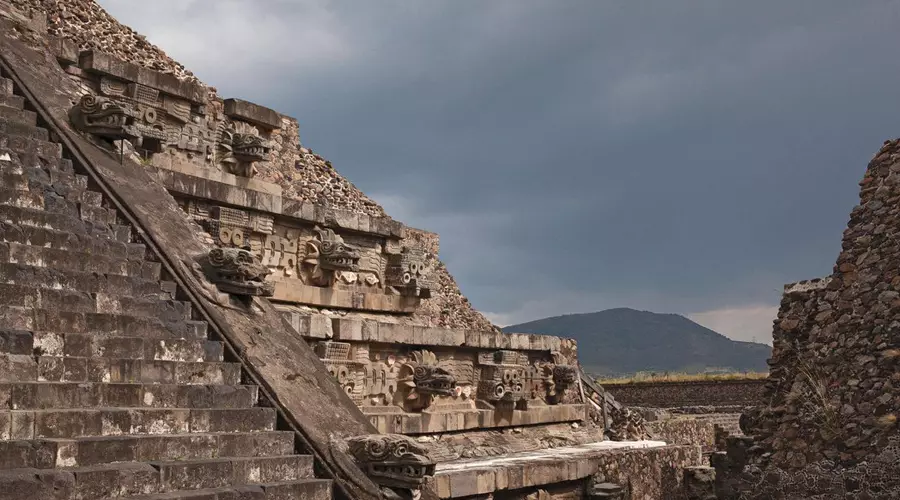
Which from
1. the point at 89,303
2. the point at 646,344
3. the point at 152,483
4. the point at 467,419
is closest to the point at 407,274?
the point at 467,419

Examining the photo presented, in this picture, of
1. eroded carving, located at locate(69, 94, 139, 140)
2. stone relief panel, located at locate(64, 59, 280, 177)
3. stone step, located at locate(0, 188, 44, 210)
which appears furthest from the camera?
stone relief panel, located at locate(64, 59, 280, 177)

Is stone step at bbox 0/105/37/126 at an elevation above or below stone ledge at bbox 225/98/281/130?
below

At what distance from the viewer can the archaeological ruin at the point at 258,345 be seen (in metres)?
6.20

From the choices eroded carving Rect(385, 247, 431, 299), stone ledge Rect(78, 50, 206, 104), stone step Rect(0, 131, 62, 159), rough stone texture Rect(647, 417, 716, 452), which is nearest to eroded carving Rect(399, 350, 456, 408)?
eroded carving Rect(385, 247, 431, 299)

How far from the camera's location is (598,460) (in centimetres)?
1213

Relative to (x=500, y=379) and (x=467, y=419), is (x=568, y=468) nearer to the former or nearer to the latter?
(x=467, y=419)

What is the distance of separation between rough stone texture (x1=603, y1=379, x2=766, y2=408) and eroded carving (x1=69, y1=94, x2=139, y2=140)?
25380 millimetres

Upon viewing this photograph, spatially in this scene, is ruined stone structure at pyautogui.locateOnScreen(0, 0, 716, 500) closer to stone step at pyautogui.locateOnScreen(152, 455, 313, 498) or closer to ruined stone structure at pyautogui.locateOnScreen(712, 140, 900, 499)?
stone step at pyautogui.locateOnScreen(152, 455, 313, 498)

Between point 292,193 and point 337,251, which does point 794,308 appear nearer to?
point 337,251

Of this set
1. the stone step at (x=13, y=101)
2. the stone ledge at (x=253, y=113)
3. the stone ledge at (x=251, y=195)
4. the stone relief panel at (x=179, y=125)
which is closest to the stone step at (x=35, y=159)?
the stone step at (x=13, y=101)

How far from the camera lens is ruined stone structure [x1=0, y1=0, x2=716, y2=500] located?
20.0 ft

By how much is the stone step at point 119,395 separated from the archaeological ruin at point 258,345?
13 mm

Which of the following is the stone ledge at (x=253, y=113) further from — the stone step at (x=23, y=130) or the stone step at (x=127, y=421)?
the stone step at (x=127, y=421)

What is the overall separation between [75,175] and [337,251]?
3263 millimetres
